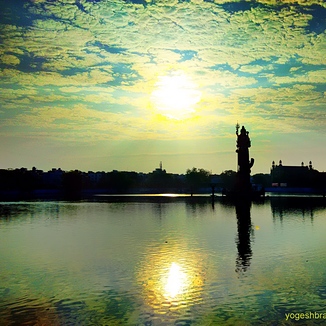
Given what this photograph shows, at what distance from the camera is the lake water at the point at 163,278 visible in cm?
1554

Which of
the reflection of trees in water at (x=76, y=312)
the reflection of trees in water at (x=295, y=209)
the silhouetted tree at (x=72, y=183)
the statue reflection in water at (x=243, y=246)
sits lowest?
the reflection of trees in water at (x=76, y=312)

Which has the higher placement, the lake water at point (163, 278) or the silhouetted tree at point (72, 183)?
the silhouetted tree at point (72, 183)

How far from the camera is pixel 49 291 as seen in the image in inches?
728

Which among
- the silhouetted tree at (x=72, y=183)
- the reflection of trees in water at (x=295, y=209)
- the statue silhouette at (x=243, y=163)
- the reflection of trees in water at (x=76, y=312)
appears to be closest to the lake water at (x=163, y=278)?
the reflection of trees in water at (x=76, y=312)

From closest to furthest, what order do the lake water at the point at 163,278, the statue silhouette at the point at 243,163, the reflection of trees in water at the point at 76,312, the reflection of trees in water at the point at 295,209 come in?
the reflection of trees in water at the point at 76,312 < the lake water at the point at 163,278 < the reflection of trees in water at the point at 295,209 < the statue silhouette at the point at 243,163

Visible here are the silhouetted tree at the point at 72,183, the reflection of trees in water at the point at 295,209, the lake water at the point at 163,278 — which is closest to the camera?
the lake water at the point at 163,278

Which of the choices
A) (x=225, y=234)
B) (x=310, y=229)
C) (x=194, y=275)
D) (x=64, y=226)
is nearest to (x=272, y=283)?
(x=194, y=275)

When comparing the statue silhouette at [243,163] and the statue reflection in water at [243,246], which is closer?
the statue reflection in water at [243,246]

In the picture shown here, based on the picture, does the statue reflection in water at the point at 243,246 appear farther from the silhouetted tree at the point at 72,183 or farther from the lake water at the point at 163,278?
the silhouetted tree at the point at 72,183

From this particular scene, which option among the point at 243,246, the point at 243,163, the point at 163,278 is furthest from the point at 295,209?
the point at 163,278

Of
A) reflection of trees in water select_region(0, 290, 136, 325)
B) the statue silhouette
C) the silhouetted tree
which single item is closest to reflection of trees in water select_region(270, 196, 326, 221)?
the statue silhouette

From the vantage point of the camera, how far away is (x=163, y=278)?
67.8 feet

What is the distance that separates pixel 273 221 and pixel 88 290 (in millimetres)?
30880

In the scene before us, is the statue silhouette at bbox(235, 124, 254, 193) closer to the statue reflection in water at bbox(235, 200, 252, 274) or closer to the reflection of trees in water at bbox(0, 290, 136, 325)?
the statue reflection in water at bbox(235, 200, 252, 274)
